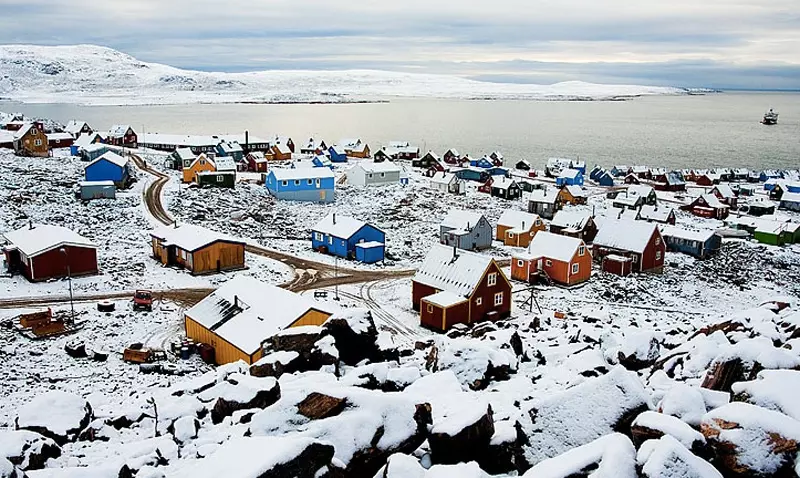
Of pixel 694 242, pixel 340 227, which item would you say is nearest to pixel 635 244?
pixel 694 242

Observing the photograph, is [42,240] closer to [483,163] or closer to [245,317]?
[245,317]

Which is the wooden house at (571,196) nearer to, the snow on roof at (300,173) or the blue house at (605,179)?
the blue house at (605,179)

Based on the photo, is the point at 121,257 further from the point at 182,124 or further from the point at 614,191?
the point at 182,124

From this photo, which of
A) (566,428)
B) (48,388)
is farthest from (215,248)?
(566,428)

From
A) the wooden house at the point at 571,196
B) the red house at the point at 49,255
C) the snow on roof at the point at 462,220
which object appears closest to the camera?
the red house at the point at 49,255

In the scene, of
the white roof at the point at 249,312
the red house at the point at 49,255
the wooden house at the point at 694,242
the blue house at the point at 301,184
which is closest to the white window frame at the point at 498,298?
the white roof at the point at 249,312

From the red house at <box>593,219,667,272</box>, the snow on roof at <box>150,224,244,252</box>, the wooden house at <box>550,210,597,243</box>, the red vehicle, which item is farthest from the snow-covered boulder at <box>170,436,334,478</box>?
the wooden house at <box>550,210,597,243</box>
